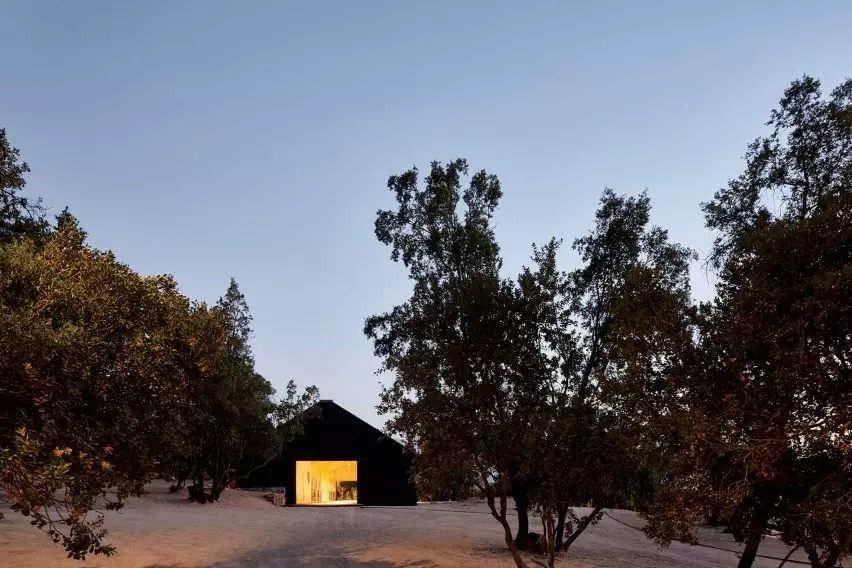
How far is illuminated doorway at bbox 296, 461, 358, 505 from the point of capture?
1486 inches

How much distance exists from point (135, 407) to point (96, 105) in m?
28.6

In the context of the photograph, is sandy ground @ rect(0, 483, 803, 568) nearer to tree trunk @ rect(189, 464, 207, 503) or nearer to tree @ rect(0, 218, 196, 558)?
tree trunk @ rect(189, 464, 207, 503)

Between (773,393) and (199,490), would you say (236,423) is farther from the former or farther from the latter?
(773,393)

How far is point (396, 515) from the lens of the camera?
2859 centimetres

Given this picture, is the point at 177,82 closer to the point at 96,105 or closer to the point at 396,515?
the point at 96,105

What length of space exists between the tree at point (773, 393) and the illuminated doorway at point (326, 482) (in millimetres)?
30649

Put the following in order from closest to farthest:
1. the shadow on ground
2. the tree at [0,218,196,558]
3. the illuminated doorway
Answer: the tree at [0,218,196,558]
the shadow on ground
the illuminated doorway

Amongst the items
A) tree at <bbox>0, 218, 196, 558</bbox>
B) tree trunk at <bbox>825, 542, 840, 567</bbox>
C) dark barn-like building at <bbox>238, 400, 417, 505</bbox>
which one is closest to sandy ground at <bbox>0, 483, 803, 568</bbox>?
tree at <bbox>0, 218, 196, 558</bbox>

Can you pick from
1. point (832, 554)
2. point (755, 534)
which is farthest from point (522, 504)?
point (832, 554)

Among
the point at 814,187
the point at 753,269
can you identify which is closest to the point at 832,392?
the point at 753,269

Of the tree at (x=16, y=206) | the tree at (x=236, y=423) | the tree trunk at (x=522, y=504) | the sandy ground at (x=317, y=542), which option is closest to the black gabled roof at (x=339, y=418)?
the tree at (x=236, y=423)

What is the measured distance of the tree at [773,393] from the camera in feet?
26.8

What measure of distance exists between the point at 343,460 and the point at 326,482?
15.1ft

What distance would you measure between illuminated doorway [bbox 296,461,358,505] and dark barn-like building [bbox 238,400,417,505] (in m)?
0.07
